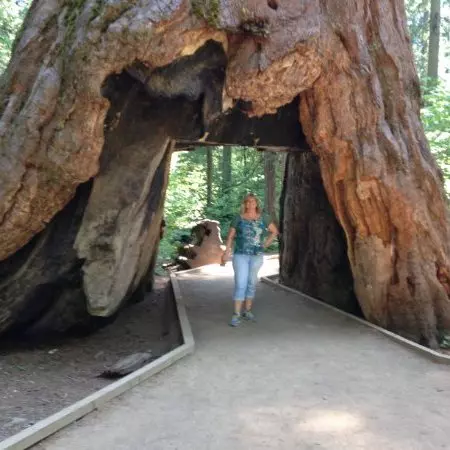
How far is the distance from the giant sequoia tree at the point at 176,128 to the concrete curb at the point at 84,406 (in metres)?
2.08

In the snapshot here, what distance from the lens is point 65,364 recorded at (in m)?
7.34

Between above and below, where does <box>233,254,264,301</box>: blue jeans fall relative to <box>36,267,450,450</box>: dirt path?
above

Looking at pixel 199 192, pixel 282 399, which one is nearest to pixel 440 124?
pixel 282 399

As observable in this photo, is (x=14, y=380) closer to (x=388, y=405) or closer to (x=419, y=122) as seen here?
(x=388, y=405)

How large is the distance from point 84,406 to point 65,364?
129 inches

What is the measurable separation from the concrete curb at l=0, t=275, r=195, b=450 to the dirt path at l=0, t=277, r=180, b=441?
704 mm

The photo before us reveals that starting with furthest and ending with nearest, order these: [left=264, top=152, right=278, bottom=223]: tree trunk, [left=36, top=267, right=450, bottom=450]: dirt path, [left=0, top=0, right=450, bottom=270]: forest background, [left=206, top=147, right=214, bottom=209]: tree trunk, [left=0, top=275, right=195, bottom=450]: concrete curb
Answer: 1. [left=206, top=147, right=214, bottom=209]: tree trunk
2. [left=264, top=152, right=278, bottom=223]: tree trunk
3. [left=0, top=0, right=450, bottom=270]: forest background
4. [left=36, top=267, right=450, bottom=450]: dirt path
5. [left=0, top=275, right=195, bottom=450]: concrete curb

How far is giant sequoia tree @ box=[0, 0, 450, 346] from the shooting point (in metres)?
6.35

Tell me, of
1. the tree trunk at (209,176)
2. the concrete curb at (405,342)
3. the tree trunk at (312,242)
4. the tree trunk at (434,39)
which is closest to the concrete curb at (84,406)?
the concrete curb at (405,342)

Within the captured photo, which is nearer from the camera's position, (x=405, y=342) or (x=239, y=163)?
(x=405, y=342)

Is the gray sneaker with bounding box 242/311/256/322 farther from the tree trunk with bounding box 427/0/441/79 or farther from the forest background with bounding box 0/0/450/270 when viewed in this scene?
the tree trunk with bounding box 427/0/441/79

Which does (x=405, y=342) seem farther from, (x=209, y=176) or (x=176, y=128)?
(x=209, y=176)

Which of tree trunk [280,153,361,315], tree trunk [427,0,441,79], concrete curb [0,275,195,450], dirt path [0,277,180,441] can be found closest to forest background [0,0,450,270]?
tree trunk [427,0,441,79]

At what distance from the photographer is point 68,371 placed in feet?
22.8
